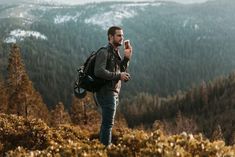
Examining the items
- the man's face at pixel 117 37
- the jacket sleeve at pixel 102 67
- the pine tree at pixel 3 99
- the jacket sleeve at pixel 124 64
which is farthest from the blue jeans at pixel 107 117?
the pine tree at pixel 3 99

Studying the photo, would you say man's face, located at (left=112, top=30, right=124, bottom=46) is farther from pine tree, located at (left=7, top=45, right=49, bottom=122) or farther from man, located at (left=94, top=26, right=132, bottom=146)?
pine tree, located at (left=7, top=45, right=49, bottom=122)

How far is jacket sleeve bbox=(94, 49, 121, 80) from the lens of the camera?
496 inches

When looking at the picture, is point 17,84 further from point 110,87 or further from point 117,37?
point 117,37

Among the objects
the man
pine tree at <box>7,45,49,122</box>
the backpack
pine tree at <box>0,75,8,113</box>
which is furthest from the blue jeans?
pine tree at <box>0,75,8,113</box>

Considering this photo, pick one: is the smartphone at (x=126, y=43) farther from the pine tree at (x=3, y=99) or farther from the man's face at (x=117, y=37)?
the pine tree at (x=3, y=99)

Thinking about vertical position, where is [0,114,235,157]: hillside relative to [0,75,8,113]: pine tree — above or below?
above

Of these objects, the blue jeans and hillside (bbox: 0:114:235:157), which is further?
the blue jeans

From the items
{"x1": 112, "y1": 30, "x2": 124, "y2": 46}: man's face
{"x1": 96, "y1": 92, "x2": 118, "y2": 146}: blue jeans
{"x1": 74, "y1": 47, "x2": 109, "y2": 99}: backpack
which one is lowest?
{"x1": 96, "y1": 92, "x2": 118, "y2": 146}: blue jeans

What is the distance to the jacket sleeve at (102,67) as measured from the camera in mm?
12609

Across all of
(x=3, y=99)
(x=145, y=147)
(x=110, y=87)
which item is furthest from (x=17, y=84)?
(x=145, y=147)

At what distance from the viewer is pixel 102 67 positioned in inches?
497

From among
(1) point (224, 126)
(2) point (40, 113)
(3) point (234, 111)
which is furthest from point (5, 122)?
(3) point (234, 111)

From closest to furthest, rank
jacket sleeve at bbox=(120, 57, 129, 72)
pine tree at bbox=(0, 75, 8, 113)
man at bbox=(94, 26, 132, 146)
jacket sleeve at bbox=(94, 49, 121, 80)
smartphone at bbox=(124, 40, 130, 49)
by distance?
jacket sleeve at bbox=(94, 49, 121, 80) < man at bbox=(94, 26, 132, 146) < jacket sleeve at bbox=(120, 57, 129, 72) < smartphone at bbox=(124, 40, 130, 49) < pine tree at bbox=(0, 75, 8, 113)

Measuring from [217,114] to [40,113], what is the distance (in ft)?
422
